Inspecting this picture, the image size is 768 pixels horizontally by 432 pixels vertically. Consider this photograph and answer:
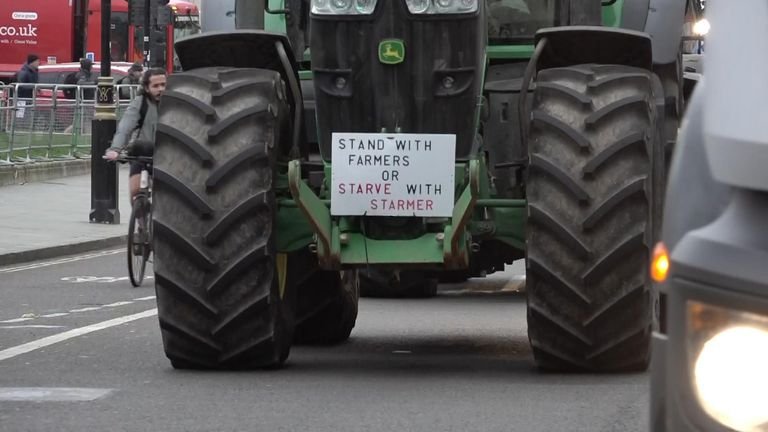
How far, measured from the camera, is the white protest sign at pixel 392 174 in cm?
880

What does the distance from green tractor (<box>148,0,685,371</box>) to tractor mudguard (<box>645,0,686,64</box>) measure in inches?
87.5

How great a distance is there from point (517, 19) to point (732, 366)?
27.4 feet

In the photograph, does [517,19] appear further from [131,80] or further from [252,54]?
[131,80]

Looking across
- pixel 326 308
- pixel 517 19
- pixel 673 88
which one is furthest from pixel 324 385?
pixel 673 88

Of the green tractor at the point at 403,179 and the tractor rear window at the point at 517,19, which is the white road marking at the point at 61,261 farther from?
the green tractor at the point at 403,179

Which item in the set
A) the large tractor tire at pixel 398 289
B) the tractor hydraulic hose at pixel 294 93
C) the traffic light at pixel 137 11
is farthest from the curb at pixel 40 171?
the tractor hydraulic hose at pixel 294 93

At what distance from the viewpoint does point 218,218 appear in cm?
873

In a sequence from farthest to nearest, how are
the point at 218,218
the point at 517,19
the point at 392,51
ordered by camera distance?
the point at 517,19, the point at 392,51, the point at 218,218

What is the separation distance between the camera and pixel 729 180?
251cm

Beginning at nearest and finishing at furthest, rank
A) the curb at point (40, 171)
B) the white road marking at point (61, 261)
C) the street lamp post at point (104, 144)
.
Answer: the white road marking at point (61, 261)
the street lamp post at point (104, 144)
the curb at point (40, 171)

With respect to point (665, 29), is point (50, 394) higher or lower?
lower

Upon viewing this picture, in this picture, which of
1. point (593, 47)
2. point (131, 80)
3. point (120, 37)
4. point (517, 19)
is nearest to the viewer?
point (593, 47)

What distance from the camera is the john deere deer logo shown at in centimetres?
903

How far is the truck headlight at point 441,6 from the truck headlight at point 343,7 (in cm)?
18
